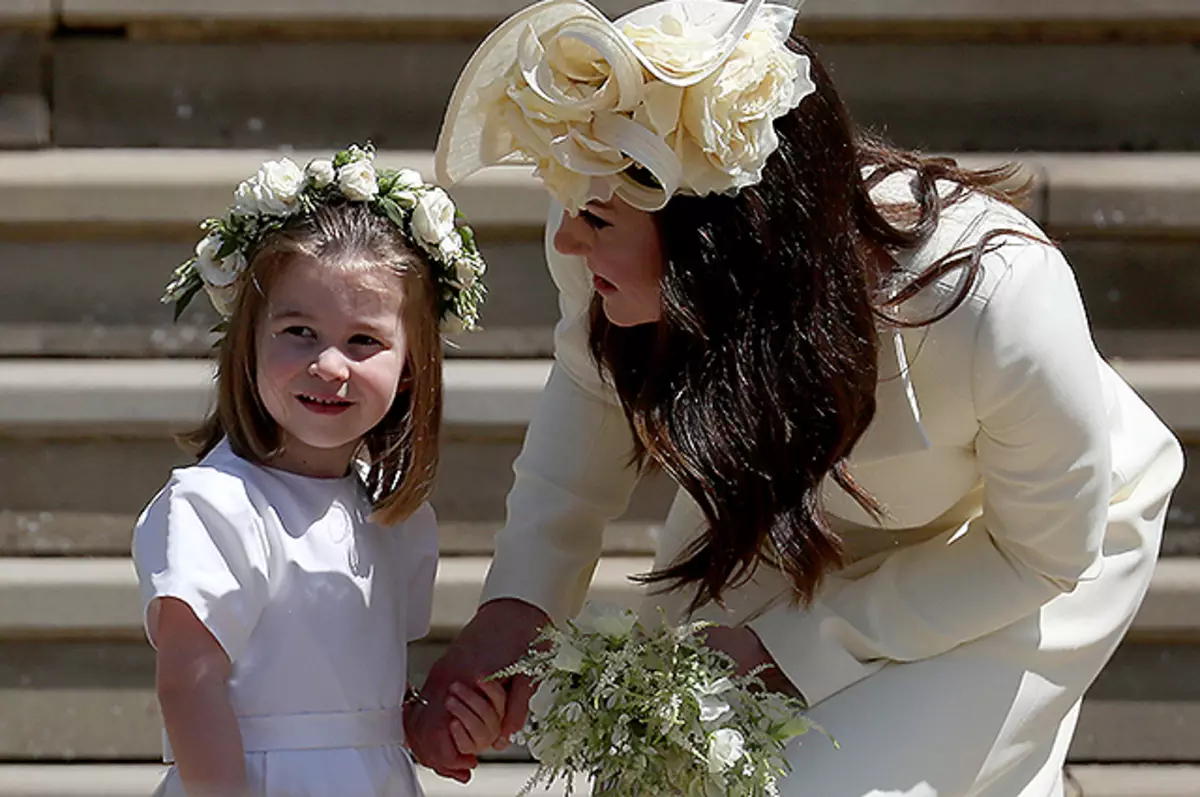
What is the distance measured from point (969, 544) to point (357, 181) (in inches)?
40.9

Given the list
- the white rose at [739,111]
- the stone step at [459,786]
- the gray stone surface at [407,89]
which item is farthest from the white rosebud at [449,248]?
the stone step at [459,786]

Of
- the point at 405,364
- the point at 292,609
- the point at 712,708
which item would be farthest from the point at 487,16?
the point at 712,708

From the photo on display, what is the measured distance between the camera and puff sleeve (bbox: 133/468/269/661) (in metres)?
2.15

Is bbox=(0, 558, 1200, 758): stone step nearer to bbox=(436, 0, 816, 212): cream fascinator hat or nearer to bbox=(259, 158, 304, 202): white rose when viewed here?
bbox=(259, 158, 304, 202): white rose

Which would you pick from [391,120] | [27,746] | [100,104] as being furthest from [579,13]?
[27,746]

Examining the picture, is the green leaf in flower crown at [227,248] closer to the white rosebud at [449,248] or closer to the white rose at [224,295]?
the white rose at [224,295]

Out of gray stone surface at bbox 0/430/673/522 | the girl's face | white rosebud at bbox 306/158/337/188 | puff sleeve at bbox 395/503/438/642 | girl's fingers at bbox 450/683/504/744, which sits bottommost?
gray stone surface at bbox 0/430/673/522

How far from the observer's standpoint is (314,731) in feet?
7.52

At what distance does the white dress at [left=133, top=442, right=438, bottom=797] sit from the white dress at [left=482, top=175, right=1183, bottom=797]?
31cm

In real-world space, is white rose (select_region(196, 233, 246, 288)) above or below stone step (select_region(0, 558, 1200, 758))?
above

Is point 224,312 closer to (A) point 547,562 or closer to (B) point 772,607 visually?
(A) point 547,562

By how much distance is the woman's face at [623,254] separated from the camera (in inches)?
84.0

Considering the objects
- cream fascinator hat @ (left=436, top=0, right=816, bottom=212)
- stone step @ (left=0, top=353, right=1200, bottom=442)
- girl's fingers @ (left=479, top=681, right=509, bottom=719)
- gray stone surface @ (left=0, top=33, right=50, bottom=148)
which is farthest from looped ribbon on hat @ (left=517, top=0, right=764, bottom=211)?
gray stone surface @ (left=0, top=33, right=50, bottom=148)

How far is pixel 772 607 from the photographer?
2424 millimetres
